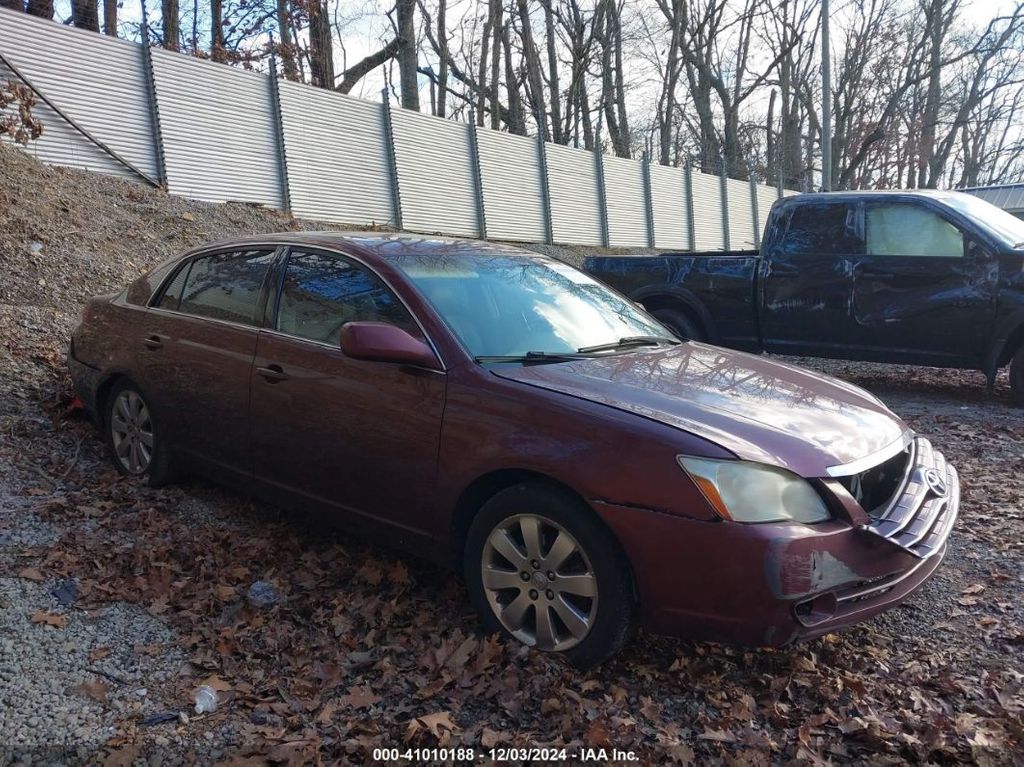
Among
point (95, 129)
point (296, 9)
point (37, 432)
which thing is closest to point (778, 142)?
point (296, 9)

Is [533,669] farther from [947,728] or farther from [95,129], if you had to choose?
[95,129]

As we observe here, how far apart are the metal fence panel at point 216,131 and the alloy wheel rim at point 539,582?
1052cm

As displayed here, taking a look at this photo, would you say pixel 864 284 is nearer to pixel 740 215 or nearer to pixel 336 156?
pixel 336 156

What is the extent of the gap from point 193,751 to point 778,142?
158 ft

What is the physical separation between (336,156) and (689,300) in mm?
8500

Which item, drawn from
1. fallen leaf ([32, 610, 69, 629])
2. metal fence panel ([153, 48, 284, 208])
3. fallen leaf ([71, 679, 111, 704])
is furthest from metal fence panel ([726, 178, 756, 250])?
fallen leaf ([71, 679, 111, 704])

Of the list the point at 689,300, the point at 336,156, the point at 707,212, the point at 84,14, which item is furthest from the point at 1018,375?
the point at 707,212

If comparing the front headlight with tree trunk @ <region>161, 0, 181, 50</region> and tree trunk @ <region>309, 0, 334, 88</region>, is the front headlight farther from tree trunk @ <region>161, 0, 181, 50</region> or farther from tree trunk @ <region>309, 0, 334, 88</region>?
tree trunk @ <region>309, 0, 334, 88</region>

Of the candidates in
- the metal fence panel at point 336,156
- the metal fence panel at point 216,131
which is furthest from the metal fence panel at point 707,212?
the metal fence panel at point 216,131

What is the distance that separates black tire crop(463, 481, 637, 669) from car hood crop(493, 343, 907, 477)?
432 millimetres

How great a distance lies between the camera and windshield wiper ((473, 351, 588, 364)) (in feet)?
11.9

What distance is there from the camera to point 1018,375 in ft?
24.1

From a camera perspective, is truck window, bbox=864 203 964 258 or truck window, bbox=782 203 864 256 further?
truck window, bbox=782 203 864 256

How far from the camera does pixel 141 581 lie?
3.94 metres
